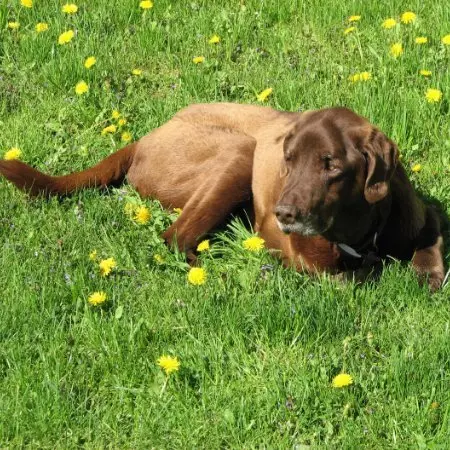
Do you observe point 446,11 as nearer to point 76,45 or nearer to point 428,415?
point 76,45

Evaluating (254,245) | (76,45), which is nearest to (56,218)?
(254,245)

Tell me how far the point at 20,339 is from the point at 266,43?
343cm

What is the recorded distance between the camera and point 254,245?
5180 mm

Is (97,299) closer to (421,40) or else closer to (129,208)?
(129,208)

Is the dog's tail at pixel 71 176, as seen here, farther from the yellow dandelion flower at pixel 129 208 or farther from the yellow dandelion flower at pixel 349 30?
the yellow dandelion flower at pixel 349 30

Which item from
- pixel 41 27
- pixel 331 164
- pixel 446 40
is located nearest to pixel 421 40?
pixel 446 40

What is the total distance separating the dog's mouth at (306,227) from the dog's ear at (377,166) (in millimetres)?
237

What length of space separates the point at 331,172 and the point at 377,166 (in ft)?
0.70

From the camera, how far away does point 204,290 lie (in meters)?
4.94

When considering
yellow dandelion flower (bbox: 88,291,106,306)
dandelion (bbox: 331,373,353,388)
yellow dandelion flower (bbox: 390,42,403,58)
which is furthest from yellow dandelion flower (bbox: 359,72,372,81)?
dandelion (bbox: 331,373,353,388)

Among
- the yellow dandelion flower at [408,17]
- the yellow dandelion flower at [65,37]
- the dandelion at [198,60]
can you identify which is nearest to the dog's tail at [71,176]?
the dandelion at [198,60]

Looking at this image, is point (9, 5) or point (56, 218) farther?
point (9, 5)

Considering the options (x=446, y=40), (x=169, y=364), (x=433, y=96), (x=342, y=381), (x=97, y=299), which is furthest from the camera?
(x=446, y=40)

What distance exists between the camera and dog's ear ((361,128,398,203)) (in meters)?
4.82
